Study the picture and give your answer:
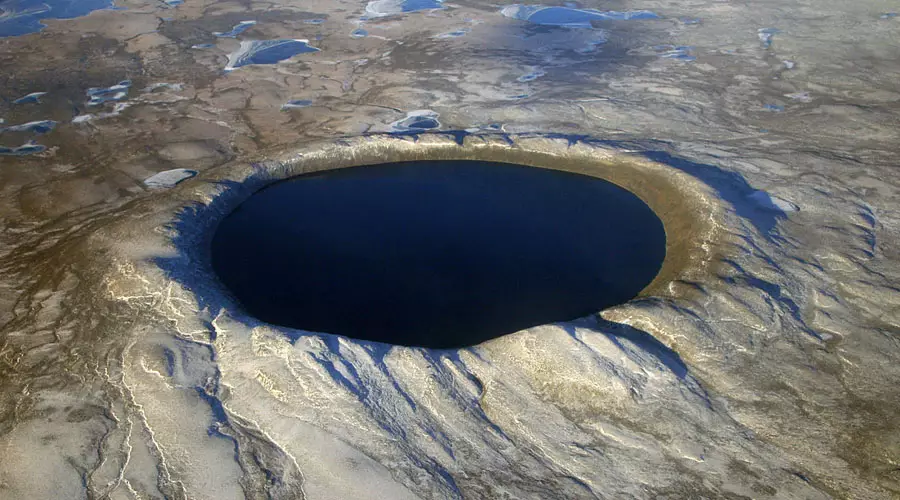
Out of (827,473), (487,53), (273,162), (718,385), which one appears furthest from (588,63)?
(827,473)

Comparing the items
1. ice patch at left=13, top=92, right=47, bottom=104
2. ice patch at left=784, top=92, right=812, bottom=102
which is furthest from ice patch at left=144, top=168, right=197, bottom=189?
ice patch at left=784, top=92, right=812, bottom=102

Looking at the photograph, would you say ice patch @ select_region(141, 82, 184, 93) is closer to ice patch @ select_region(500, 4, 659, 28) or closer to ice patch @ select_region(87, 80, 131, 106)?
ice patch @ select_region(87, 80, 131, 106)

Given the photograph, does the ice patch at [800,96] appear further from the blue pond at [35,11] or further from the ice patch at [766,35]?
the blue pond at [35,11]

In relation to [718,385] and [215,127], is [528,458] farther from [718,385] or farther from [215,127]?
[215,127]

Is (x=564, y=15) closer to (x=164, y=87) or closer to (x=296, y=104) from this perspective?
(x=296, y=104)

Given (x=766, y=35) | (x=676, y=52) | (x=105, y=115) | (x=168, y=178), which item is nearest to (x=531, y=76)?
(x=676, y=52)

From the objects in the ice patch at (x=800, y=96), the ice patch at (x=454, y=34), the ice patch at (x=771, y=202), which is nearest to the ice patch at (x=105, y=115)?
the ice patch at (x=454, y=34)
